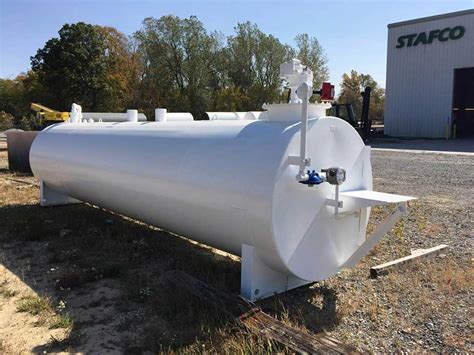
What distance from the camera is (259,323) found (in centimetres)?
300

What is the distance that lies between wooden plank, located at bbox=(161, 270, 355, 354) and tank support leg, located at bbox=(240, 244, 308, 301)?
0.60ft

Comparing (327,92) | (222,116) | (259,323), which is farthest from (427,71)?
(259,323)

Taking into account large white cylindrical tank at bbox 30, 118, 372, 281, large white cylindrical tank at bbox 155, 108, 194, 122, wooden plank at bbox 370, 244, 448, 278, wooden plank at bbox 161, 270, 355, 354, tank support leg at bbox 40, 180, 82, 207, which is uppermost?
large white cylindrical tank at bbox 155, 108, 194, 122

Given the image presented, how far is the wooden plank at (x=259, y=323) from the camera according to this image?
2693 mm

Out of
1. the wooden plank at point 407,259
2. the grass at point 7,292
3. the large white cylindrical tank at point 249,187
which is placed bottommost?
the grass at point 7,292

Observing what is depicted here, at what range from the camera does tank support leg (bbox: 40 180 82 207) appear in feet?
23.0

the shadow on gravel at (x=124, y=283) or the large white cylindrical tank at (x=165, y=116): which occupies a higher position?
the large white cylindrical tank at (x=165, y=116)

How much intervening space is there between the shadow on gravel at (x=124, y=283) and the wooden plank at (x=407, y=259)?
0.61 metres

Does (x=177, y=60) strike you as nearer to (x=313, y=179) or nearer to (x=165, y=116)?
(x=165, y=116)

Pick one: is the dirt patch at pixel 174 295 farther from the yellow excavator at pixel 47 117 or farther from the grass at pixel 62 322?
the yellow excavator at pixel 47 117

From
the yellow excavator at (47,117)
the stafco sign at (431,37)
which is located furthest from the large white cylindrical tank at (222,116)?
the stafco sign at (431,37)

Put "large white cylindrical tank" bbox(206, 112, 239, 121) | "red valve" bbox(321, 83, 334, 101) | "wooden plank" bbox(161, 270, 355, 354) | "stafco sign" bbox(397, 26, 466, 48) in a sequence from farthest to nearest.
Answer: "stafco sign" bbox(397, 26, 466, 48), "large white cylindrical tank" bbox(206, 112, 239, 121), "red valve" bbox(321, 83, 334, 101), "wooden plank" bbox(161, 270, 355, 354)

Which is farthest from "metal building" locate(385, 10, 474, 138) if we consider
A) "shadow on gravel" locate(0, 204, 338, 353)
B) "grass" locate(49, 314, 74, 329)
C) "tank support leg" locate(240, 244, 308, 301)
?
"grass" locate(49, 314, 74, 329)

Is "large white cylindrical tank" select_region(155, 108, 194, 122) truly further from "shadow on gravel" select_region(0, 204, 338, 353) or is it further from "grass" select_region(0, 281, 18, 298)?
"grass" select_region(0, 281, 18, 298)
